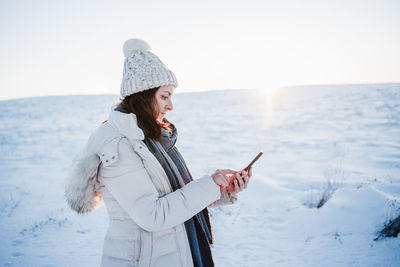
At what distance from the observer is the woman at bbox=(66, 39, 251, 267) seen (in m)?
1.22

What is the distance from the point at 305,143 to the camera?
957 cm

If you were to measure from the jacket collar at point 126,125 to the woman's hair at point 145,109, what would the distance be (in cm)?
10

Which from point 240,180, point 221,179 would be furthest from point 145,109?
point 240,180

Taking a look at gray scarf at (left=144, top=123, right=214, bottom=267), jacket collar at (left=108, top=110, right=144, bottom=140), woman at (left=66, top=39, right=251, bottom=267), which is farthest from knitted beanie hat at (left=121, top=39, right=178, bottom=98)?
gray scarf at (left=144, top=123, right=214, bottom=267)

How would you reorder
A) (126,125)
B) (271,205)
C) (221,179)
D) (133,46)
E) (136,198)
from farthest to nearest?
(271,205)
(133,46)
(221,179)
(126,125)
(136,198)

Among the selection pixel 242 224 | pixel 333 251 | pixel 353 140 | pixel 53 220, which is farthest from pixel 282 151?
pixel 53 220

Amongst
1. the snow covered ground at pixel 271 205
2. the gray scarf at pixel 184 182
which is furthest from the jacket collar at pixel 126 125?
the snow covered ground at pixel 271 205

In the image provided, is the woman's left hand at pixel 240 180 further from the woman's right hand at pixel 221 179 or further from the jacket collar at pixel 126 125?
the jacket collar at pixel 126 125

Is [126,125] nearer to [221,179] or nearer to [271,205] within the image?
[221,179]

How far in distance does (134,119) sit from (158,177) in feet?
1.21

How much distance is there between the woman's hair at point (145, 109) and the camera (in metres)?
1.47

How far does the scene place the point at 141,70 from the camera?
1.46m

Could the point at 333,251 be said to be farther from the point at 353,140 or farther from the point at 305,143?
the point at 353,140

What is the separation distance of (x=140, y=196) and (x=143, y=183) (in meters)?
0.07
